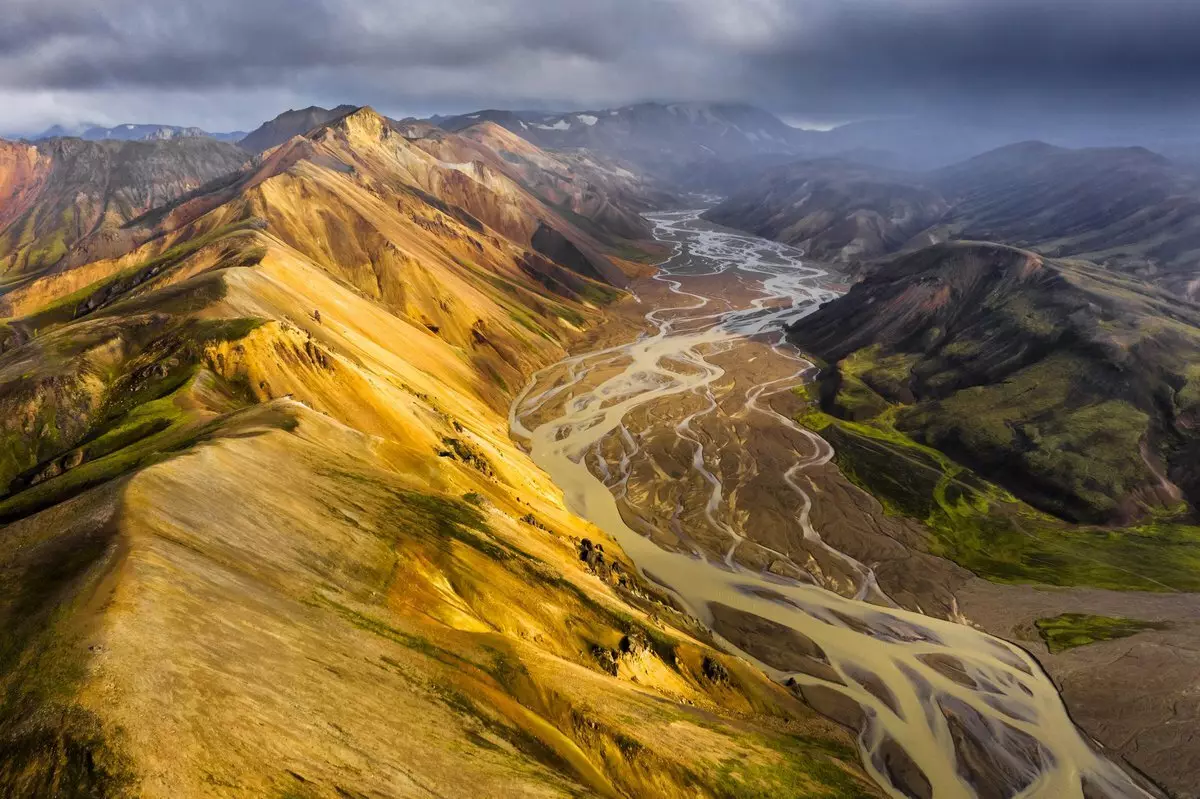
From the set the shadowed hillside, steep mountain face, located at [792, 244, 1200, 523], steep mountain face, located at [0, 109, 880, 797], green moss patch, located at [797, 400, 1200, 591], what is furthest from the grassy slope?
steep mountain face, located at [0, 109, 880, 797]

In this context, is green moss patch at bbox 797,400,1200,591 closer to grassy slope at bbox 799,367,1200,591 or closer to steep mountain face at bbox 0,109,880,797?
grassy slope at bbox 799,367,1200,591

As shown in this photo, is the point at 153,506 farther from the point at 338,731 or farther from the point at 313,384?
the point at 313,384

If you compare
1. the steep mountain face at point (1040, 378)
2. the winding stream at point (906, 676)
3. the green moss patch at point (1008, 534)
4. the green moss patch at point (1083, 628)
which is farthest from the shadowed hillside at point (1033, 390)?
the winding stream at point (906, 676)

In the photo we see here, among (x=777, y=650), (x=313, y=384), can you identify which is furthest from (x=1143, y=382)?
(x=313, y=384)

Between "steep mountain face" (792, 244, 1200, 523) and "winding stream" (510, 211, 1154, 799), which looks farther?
"steep mountain face" (792, 244, 1200, 523)

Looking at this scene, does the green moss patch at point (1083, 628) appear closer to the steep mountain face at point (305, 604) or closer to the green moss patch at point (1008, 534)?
the green moss patch at point (1008, 534)

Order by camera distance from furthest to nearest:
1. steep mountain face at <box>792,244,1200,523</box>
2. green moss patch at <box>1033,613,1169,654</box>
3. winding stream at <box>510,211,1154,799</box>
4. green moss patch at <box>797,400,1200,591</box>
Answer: steep mountain face at <box>792,244,1200,523</box> < green moss patch at <box>797,400,1200,591</box> < green moss patch at <box>1033,613,1169,654</box> < winding stream at <box>510,211,1154,799</box>
